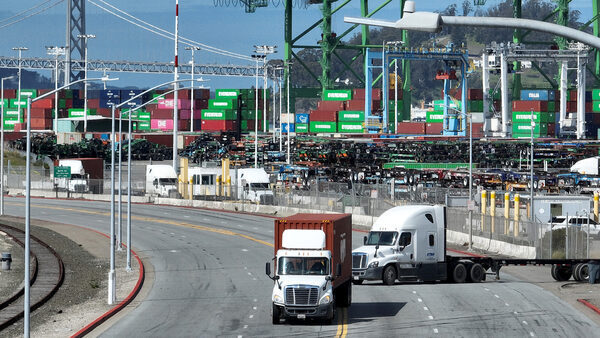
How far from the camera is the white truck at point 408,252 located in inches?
1631

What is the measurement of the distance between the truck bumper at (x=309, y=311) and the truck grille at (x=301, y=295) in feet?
0.54

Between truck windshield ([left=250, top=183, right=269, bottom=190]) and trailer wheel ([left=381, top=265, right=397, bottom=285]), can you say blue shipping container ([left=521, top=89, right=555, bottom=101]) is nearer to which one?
truck windshield ([left=250, top=183, right=269, bottom=190])

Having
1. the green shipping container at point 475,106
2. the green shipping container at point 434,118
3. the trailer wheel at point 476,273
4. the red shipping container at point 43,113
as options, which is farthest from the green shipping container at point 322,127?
the trailer wheel at point 476,273

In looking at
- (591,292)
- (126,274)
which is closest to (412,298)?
(591,292)

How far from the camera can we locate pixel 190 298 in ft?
130

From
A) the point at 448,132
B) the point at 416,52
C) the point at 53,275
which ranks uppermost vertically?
the point at 416,52

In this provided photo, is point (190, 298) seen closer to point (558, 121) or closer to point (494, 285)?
point (494, 285)

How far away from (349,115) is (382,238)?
132 m

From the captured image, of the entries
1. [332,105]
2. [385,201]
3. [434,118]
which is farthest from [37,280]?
[434,118]

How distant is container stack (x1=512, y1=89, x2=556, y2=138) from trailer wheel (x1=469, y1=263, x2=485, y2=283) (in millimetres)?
117785

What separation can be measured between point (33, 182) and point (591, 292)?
7370 centimetres

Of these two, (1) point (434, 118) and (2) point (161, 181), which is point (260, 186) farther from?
(1) point (434, 118)

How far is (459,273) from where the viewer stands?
141 feet

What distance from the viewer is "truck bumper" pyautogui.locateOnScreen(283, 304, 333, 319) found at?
104 ft
